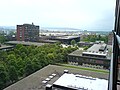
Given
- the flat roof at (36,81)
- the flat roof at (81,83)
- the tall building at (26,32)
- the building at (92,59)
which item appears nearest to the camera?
the flat roof at (81,83)

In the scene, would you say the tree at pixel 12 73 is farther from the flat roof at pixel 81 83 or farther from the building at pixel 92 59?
the building at pixel 92 59

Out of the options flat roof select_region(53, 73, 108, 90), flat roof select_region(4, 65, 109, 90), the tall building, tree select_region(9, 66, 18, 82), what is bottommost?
tree select_region(9, 66, 18, 82)

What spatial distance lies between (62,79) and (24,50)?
840 cm

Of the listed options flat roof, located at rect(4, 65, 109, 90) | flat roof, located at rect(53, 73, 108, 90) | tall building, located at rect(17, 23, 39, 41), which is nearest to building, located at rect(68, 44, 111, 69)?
flat roof, located at rect(4, 65, 109, 90)

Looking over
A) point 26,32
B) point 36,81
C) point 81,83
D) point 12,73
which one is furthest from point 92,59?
point 26,32

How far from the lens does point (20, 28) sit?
73.9ft

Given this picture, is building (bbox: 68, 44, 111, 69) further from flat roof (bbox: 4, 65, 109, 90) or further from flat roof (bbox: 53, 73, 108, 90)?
flat roof (bbox: 53, 73, 108, 90)

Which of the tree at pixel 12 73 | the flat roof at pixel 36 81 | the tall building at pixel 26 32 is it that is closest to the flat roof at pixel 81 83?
the flat roof at pixel 36 81

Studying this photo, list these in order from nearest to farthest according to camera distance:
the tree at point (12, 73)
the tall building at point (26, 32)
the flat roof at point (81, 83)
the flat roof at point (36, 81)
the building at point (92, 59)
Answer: the flat roof at point (81, 83)
the flat roof at point (36, 81)
the tree at point (12, 73)
the building at point (92, 59)
the tall building at point (26, 32)

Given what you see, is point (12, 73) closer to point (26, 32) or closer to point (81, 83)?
point (81, 83)

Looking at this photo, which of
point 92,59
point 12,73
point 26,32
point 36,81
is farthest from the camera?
point 26,32

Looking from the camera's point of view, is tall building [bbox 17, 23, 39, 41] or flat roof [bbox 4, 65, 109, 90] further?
tall building [bbox 17, 23, 39, 41]

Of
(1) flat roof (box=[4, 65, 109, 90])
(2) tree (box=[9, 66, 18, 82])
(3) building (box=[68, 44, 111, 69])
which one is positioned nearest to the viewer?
(1) flat roof (box=[4, 65, 109, 90])

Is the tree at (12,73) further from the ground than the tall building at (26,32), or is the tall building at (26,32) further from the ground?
the tall building at (26,32)
